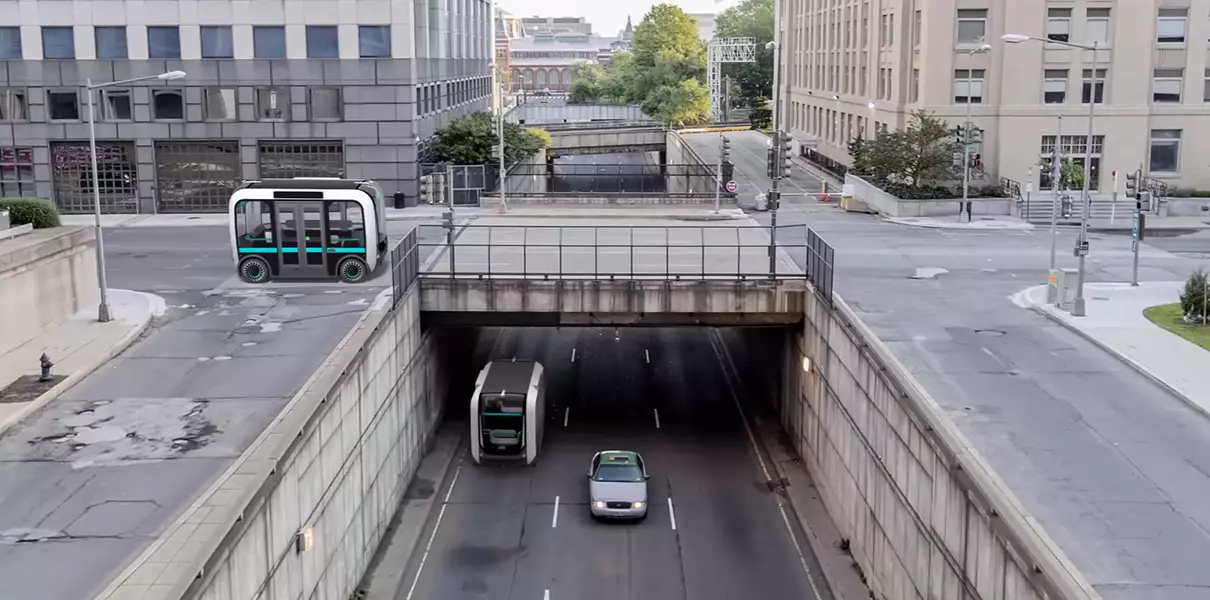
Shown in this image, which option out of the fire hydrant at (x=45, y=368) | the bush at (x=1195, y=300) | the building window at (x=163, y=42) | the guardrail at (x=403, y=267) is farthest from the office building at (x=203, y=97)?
the bush at (x=1195, y=300)

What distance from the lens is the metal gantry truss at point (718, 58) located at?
123125 millimetres

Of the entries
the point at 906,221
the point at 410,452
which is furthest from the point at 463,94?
the point at 410,452

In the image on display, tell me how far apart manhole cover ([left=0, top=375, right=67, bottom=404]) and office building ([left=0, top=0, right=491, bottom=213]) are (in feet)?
106

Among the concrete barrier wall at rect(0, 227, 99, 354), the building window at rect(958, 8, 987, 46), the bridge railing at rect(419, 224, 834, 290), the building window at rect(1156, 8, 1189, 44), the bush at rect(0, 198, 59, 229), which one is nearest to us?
the concrete barrier wall at rect(0, 227, 99, 354)

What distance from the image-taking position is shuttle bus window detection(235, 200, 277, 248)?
1449 inches

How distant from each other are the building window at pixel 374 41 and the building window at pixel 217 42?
6.05m

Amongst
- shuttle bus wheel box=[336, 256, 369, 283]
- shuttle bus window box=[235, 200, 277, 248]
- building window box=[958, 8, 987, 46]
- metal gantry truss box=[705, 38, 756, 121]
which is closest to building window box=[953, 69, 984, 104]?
building window box=[958, 8, 987, 46]

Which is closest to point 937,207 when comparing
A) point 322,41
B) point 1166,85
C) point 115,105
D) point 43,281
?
point 1166,85

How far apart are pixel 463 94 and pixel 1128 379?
2209 inches

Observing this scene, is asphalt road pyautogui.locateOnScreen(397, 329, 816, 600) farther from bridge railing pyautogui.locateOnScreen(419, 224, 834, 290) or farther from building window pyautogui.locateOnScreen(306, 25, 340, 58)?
building window pyautogui.locateOnScreen(306, 25, 340, 58)

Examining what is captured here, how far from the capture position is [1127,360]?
27.6 metres

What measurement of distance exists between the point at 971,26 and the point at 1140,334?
35107 mm

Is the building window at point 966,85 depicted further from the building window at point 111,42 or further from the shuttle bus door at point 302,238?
the building window at point 111,42

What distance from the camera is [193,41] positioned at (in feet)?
184
